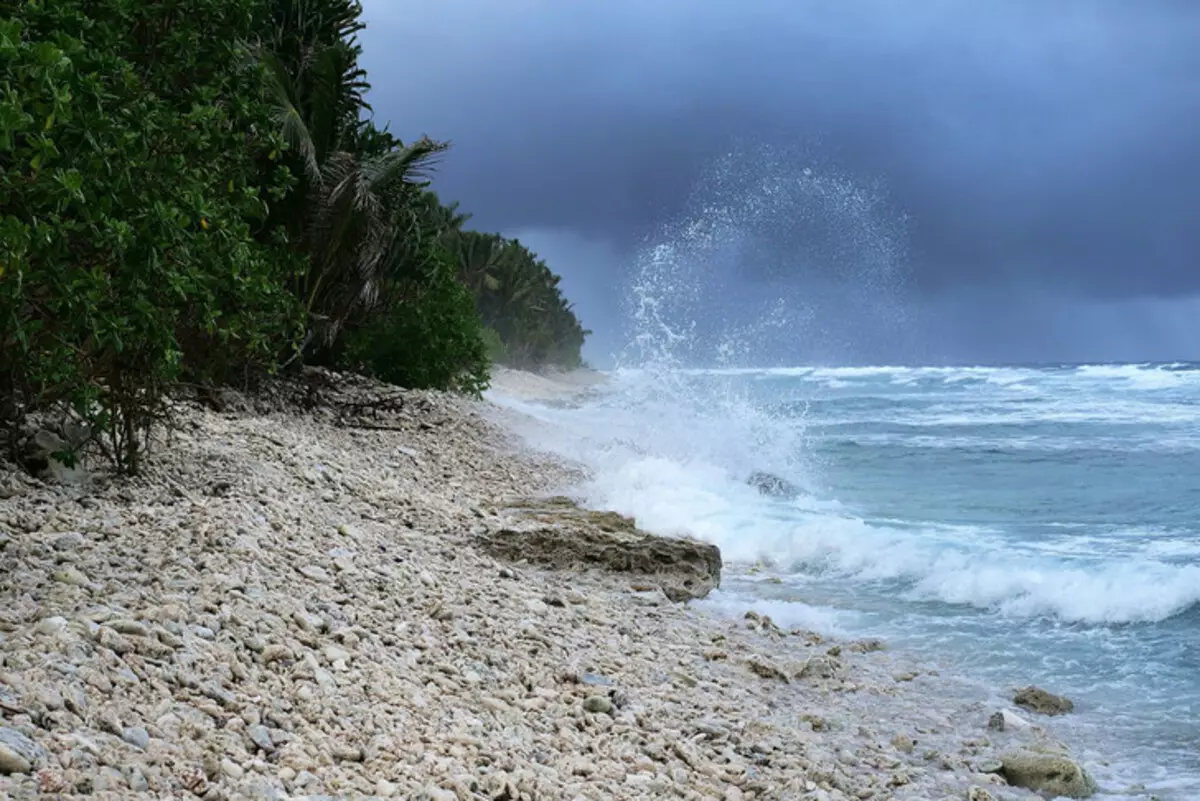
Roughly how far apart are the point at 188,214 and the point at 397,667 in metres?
2.77

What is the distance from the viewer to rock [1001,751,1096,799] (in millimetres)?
5234

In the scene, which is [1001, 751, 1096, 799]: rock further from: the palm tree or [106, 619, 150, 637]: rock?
Answer: the palm tree

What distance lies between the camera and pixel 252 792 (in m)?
3.26

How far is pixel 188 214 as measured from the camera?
5.81 m

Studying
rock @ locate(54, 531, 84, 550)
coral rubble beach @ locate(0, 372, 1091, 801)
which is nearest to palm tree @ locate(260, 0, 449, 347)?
coral rubble beach @ locate(0, 372, 1091, 801)

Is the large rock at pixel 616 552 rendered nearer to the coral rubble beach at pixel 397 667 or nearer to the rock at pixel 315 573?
the coral rubble beach at pixel 397 667

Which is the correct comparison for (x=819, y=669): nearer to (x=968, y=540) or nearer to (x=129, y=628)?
(x=129, y=628)

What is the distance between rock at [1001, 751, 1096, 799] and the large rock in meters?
3.23

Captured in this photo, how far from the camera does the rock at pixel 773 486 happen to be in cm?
1566

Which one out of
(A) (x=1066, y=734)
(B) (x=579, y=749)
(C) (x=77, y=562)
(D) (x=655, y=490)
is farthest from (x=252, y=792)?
(D) (x=655, y=490)

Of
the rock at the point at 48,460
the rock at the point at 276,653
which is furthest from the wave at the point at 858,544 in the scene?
the rock at the point at 276,653

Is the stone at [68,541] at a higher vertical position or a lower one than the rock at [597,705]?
higher

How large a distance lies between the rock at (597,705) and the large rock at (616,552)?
9.92 feet

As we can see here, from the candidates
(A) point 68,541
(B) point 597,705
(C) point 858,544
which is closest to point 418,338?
(C) point 858,544
